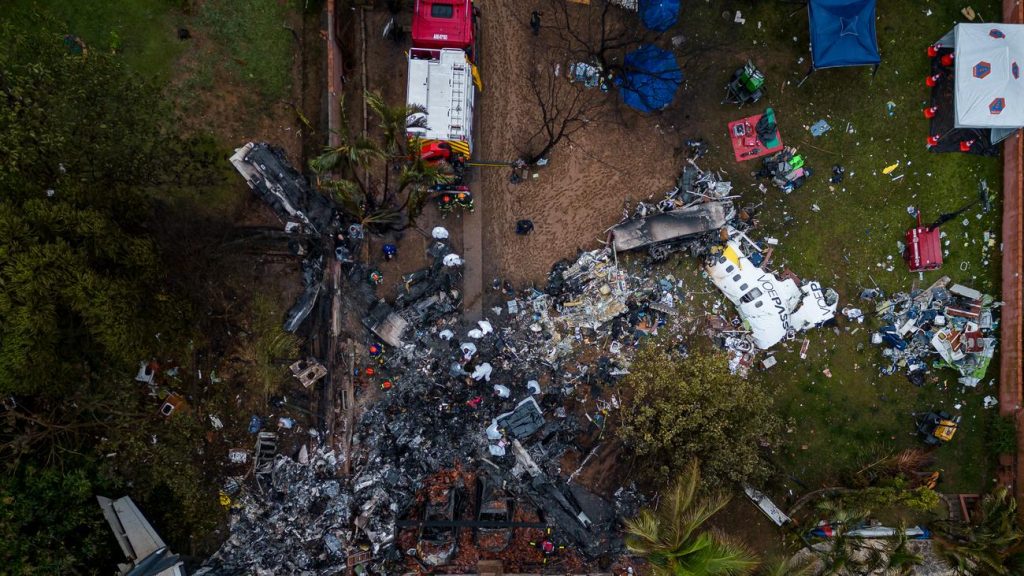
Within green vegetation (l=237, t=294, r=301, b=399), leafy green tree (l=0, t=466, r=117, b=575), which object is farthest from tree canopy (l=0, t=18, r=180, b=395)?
green vegetation (l=237, t=294, r=301, b=399)

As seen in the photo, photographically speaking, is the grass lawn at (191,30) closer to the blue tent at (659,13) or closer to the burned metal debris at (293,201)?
Answer: the burned metal debris at (293,201)

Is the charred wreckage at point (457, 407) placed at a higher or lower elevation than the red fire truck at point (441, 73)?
lower

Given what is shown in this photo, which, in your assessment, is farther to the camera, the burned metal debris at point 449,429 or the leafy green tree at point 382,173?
the burned metal debris at point 449,429

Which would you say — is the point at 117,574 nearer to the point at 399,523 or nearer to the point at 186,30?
the point at 399,523

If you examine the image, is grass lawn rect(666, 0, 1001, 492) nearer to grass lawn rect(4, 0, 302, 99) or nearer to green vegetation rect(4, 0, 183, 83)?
grass lawn rect(4, 0, 302, 99)

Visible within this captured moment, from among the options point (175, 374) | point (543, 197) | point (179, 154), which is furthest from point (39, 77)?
point (543, 197)

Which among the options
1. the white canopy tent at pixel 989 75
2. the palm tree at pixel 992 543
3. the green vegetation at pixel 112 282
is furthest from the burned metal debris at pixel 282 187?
the palm tree at pixel 992 543

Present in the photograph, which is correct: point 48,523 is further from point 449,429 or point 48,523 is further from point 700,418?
point 700,418
